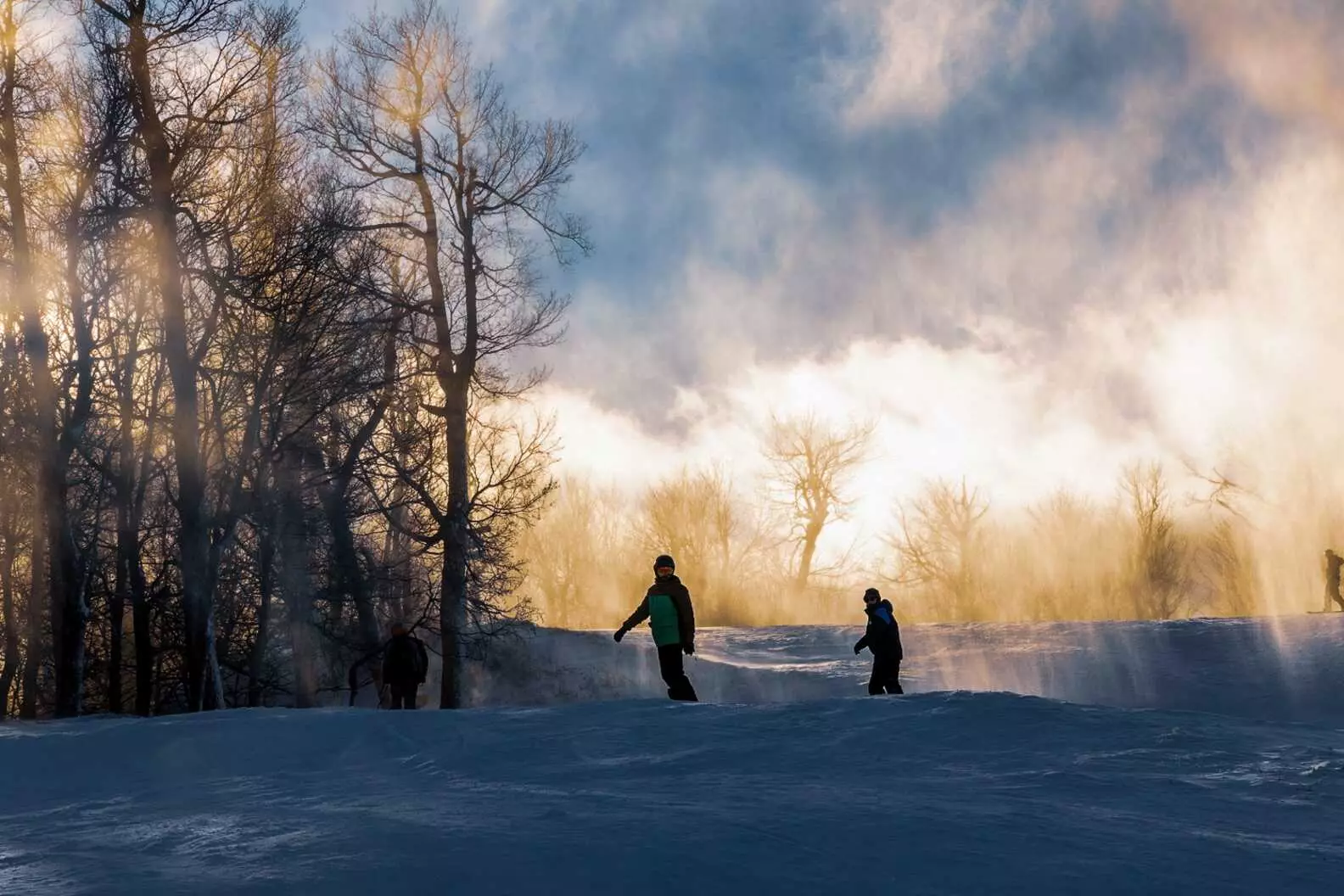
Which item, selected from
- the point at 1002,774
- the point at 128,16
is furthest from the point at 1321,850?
the point at 128,16

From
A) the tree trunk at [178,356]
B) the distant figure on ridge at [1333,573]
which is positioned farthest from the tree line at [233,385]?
the distant figure on ridge at [1333,573]

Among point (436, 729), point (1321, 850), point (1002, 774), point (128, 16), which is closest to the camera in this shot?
point (1321, 850)

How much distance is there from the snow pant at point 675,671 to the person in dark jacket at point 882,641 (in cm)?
228

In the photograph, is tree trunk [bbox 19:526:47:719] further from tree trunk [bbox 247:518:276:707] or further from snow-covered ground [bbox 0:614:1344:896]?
snow-covered ground [bbox 0:614:1344:896]

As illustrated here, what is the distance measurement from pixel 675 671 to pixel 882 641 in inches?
111

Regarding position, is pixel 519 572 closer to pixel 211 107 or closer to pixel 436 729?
pixel 211 107

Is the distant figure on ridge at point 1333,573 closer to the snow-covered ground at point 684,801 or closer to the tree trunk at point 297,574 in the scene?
the snow-covered ground at point 684,801

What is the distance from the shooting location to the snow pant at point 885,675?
51.8 ft

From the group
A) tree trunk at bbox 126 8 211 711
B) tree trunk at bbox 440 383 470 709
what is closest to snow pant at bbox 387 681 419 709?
tree trunk at bbox 126 8 211 711

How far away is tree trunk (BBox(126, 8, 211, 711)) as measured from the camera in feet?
57.8

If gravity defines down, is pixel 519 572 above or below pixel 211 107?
below

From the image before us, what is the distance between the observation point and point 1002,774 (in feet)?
26.0

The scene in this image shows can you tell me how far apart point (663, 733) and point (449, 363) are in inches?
621

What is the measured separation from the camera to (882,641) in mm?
15641
